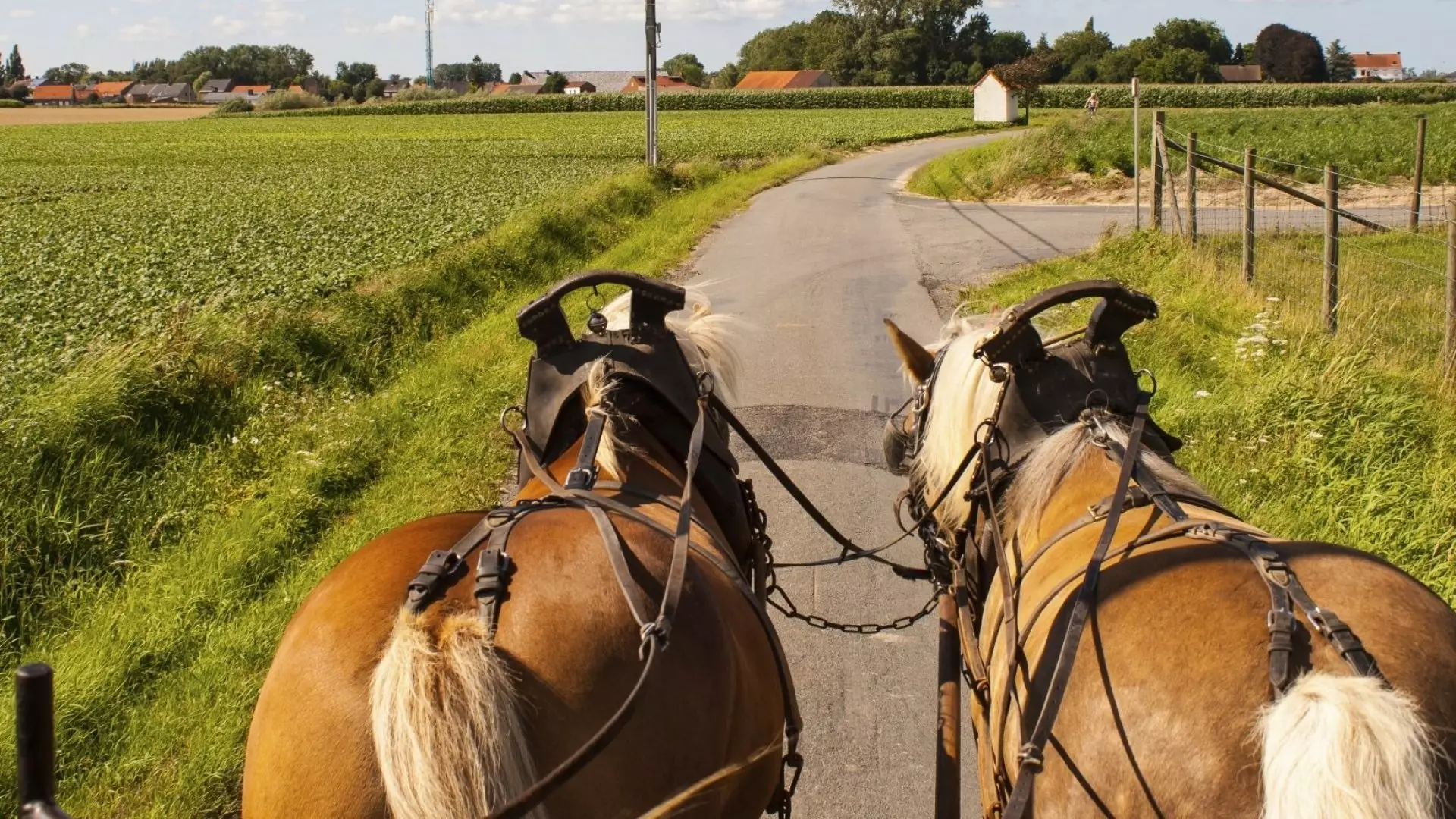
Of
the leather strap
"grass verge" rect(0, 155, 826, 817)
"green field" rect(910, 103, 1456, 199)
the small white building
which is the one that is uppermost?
the small white building

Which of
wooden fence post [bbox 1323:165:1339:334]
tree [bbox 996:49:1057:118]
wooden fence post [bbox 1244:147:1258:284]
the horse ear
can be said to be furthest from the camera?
tree [bbox 996:49:1057:118]

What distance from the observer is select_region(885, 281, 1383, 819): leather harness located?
219 centimetres

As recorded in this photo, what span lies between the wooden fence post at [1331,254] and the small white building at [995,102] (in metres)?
43.4

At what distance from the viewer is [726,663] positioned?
2340mm

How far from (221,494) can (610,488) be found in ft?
15.9

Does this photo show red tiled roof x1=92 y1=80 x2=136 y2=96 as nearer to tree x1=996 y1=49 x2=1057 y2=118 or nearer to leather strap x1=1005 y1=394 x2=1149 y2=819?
tree x1=996 y1=49 x2=1057 y2=118

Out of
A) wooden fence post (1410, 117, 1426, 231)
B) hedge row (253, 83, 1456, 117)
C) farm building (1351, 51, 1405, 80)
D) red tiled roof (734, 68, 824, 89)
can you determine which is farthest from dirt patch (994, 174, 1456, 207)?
farm building (1351, 51, 1405, 80)

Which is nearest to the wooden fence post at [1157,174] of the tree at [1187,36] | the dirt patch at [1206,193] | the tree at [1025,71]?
the dirt patch at [1206,193]

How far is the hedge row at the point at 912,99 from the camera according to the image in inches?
2460

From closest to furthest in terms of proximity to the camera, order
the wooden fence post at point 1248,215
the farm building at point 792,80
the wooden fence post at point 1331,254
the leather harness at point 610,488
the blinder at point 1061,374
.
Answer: the leather harness at point 610,488 < the blinder at point 1061,374 < the wooden fence post at point 1331,254 < the wooden fence post at point 1248,215 < the farm building at point 792,80

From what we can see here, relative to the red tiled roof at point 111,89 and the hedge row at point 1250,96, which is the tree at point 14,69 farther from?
the hedge row at point 1250,96

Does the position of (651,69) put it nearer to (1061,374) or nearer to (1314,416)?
(1314,416)

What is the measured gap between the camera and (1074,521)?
2730 millimetres

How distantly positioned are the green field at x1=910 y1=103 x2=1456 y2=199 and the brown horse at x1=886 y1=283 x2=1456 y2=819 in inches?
794
